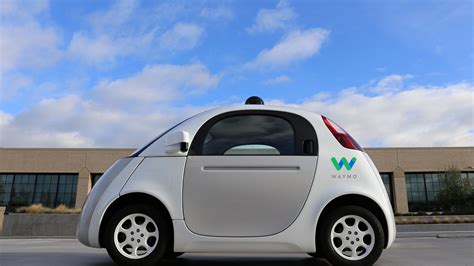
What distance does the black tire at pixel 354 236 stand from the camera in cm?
373

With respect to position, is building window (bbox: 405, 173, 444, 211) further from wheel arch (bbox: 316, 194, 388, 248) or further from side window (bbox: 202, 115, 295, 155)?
side window (bbox: 202, 115, 295, 155)

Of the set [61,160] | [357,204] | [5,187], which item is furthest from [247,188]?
[5,187]

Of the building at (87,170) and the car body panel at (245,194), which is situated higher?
the building at (87,170)

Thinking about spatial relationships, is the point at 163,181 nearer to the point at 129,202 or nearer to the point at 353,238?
the point at 129,202

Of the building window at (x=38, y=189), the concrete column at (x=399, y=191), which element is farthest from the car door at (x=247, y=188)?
the building window at (x=38, y=189)

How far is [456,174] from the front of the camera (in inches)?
1388

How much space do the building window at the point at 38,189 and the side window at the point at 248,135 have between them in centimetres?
3915

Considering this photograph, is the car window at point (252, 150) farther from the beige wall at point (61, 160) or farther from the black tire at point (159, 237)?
the beige wall at point (61, 160)

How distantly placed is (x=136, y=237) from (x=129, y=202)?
0.36 metres

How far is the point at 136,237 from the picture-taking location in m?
3.84

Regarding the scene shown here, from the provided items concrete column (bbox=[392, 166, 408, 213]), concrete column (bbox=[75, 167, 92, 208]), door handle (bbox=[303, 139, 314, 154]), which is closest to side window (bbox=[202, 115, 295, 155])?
door handle (bbox=[303, 139, 314, 154])

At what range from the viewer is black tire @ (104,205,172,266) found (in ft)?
12.4

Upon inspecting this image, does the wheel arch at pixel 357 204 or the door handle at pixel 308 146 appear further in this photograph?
the door handle at pixel 308 146

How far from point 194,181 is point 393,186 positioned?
39.7 m
